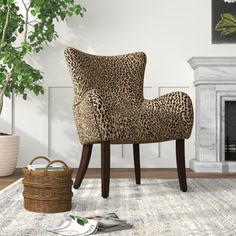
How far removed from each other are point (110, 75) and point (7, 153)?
3.79ft

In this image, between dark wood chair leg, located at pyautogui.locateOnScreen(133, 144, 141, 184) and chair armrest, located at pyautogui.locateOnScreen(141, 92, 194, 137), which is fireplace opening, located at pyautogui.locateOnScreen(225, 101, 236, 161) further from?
chair armrest, located at pyautogui.locateOnScreen(141, 92, 194, 137)

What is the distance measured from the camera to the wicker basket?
2229 mm

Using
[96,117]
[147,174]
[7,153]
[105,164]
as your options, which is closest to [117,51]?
[147,174]

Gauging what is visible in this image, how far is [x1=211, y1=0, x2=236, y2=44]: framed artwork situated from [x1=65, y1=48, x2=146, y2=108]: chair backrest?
1289mm

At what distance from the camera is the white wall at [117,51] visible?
14.6 ft

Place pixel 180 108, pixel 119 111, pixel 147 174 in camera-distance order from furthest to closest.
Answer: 1. pixel 147 174
2. pixel 180 108
3. pixel 119 111

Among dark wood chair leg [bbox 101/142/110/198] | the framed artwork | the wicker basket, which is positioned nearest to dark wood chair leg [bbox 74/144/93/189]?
dark wood chair leg [bbox 101/142/110/198]

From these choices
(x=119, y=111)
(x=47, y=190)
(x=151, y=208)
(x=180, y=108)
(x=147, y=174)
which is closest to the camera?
(x=47, y=190)

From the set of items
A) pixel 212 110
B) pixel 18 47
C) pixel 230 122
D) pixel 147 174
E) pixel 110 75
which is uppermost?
pixel 18 47

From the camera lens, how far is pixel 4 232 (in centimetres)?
184

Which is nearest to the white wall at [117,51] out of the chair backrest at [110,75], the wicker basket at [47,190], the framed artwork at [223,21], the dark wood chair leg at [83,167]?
the framed artwork at [223,21]

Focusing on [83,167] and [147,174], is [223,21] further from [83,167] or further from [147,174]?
[83,167]

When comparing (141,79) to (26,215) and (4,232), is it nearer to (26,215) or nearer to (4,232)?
(26,215)

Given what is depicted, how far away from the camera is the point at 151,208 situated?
2.33 m
